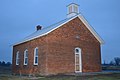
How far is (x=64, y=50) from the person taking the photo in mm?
21125

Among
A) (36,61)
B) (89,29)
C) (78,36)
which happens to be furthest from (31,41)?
(89,29)

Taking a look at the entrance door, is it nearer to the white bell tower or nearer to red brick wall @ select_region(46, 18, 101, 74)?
red brick wall @ select_region(46, 18, 101, 74)

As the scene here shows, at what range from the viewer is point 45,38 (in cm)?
2034

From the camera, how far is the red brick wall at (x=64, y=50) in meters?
20.2

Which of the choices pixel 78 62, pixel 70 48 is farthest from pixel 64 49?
pixel 78 62

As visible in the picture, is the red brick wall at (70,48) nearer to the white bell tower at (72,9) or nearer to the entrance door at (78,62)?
the entrance door at (78,62)

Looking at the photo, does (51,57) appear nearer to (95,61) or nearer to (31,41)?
(31,41)

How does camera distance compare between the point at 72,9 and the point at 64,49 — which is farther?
the point at 72,9

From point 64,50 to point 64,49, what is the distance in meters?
0.12

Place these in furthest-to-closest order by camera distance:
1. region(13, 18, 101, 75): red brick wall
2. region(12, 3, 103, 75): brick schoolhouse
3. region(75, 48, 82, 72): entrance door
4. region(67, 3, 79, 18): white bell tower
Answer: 1. region(67, 3, 79, 18): white bell tower
2. region(75, 48, 82, 72): entrance door
3. region(12, 3, 103, 75): brick schoolhouse
4. region(13, 18, 101, 75): red brick wall

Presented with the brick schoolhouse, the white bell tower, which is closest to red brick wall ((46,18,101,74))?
the brick schoolhouse

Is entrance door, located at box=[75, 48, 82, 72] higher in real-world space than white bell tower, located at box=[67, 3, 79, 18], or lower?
lower

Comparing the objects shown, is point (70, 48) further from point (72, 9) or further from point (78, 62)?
point (72, 9)

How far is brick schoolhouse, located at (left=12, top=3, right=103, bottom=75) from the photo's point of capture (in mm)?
20281
